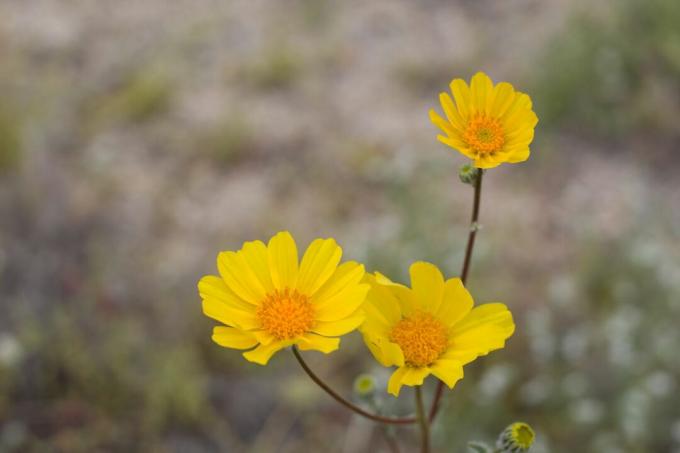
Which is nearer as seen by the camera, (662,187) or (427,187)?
(427,187)

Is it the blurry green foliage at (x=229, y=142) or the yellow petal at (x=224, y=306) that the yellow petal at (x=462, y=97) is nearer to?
the yellow petal at (x=224, y=306)

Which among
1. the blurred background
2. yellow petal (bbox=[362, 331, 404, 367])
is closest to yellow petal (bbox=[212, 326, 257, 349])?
yellow petal (bbox=[362, 331, 404, 367])

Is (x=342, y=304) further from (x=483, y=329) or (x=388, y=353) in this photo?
(x=483, y=329)

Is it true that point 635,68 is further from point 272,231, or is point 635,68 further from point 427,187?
point 272,231

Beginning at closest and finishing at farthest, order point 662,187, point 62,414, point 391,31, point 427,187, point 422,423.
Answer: point 422,423 < point 62,414 < point 427,187 < point 662,187 < point 391,31

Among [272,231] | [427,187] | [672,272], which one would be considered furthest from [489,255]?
[272,231]

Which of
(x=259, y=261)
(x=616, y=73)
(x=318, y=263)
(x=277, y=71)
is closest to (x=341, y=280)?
(x=318, y=263)
